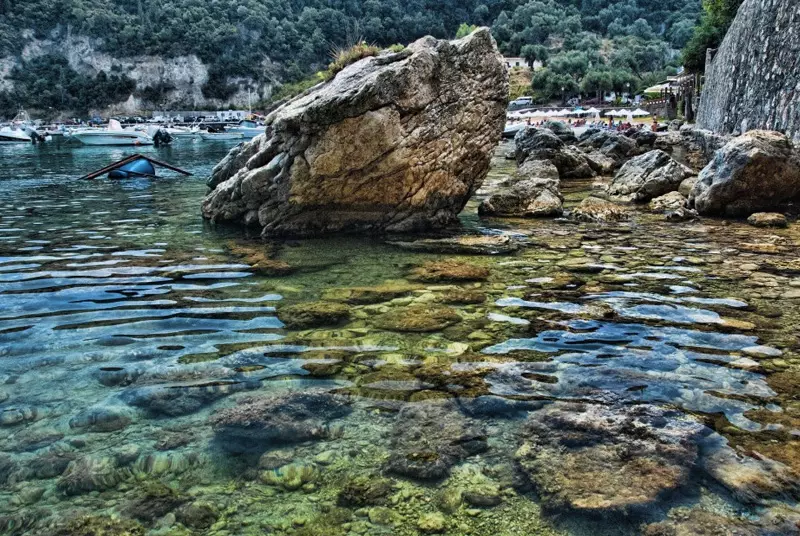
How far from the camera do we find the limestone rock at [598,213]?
42.5ft

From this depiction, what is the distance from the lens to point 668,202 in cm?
1479

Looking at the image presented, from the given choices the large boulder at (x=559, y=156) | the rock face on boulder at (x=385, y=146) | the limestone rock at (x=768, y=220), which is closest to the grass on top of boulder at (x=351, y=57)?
the rock face on boulder at (x=385, y=146)

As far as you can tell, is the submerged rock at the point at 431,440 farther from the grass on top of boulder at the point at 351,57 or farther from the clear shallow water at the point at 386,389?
the grass on top of boulder at the point at 351,57

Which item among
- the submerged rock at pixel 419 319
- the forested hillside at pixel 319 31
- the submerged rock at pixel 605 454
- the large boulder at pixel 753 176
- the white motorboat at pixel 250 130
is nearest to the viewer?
the submerged rock at pixel 605 454

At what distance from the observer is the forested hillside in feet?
394

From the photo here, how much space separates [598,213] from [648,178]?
4.49 m

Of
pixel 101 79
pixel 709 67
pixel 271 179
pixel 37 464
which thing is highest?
pixel 101 79

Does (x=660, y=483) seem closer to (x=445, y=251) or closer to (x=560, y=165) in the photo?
(x=445, y=251)

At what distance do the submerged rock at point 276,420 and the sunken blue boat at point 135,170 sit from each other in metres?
22.7

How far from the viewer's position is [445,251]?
9.97 metres

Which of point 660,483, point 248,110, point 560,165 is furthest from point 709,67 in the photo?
point 248,110

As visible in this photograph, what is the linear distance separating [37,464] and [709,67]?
1389 inches

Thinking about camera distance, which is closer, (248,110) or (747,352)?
(747,352)

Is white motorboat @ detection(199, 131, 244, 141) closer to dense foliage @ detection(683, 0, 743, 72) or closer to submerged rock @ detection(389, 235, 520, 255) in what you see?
dense foliage @ detection(683, 0, 743, 72)
